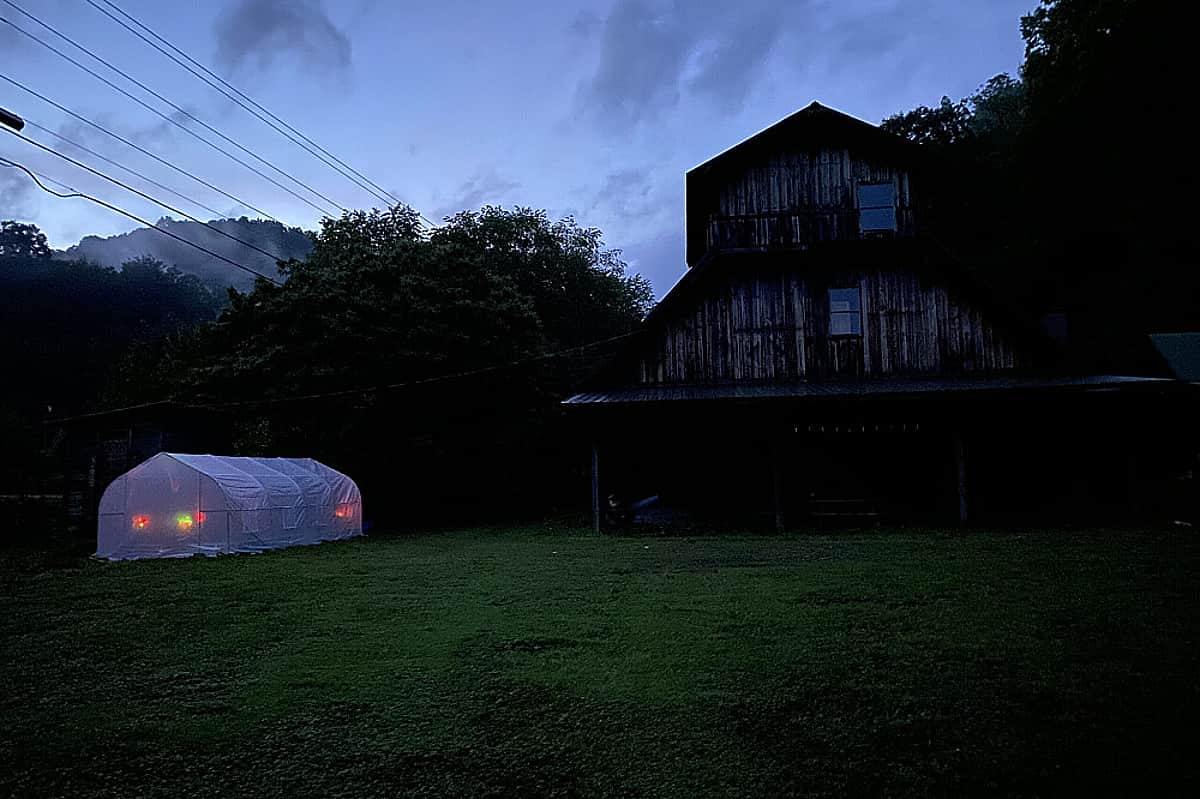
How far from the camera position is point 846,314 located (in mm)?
19484

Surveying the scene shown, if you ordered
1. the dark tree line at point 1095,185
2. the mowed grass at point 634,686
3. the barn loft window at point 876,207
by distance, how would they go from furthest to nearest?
the dark tree line at point 1095,185, the barn loft window at point 876,207, the mowed grass at point 634,686

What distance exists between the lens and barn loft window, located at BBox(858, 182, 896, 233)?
783 inches

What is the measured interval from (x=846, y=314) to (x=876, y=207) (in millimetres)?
3049

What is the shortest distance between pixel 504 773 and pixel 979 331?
18.2 m

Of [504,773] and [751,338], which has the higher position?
[751,338]

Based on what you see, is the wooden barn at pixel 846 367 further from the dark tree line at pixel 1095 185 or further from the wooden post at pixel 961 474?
the dark tree line at pixel 1095 185

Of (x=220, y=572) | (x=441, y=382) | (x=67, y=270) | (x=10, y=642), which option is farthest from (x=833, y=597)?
(x=67, y=270)

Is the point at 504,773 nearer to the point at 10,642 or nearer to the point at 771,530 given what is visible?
the point at 10,642

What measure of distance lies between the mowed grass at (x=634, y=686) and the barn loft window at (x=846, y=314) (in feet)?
30.3

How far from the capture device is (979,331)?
18969 millimetres

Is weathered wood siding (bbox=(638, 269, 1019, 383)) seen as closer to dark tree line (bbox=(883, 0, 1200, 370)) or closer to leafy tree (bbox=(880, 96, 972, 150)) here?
dark tree line (bbox=(883, 0, 1200, 370))

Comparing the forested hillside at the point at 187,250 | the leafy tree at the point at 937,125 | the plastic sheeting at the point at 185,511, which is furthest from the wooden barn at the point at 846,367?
the forested hillside at the point at 187,250

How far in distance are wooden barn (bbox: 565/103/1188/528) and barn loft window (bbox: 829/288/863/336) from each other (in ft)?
0.16

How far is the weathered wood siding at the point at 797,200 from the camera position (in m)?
19.9
